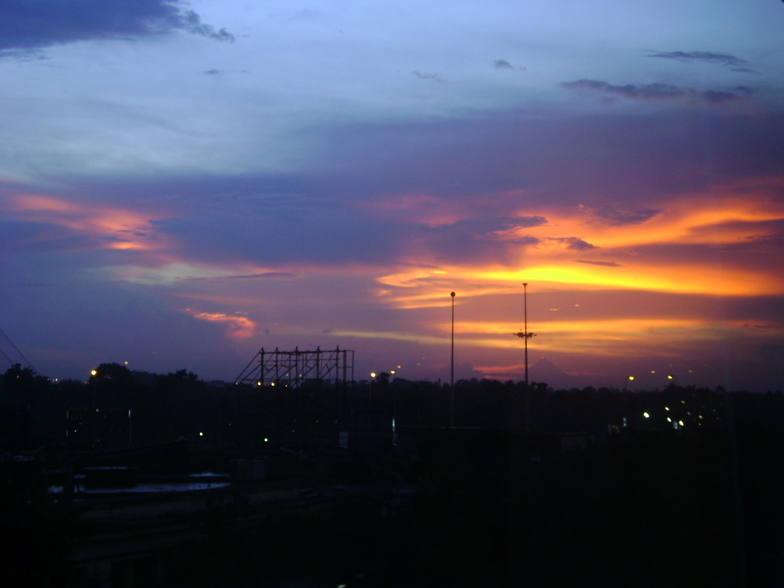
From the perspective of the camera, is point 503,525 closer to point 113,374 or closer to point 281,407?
point 281,407

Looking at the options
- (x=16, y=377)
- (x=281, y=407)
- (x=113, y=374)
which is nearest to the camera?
(x=281, y=407)

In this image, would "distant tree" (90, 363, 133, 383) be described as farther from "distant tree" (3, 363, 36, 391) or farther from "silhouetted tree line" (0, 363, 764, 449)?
"distant tree" (3, 363, 36, 391)

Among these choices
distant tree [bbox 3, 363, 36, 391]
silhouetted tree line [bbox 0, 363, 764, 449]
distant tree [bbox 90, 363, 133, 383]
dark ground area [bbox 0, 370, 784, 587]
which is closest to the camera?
dark ground area [bbox 0, 370, 784, 587]

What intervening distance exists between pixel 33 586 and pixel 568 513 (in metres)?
10.1

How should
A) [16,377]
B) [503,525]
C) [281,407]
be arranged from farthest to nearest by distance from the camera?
[16,377] < [281,407] < [503,525]

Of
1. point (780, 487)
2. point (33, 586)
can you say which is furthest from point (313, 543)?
point (780, 487)

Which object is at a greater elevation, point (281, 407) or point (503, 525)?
point (281, 407)

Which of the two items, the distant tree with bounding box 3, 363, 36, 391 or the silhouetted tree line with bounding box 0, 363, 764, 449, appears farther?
the distant tree with bounding box 3, 363, 36, 391

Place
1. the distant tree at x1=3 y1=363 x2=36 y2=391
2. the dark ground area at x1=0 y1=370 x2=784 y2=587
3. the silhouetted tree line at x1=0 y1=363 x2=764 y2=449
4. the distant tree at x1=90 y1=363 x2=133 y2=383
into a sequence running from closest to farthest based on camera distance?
the dark ground area at x1=0 y1=370 x2=784 y2=587
the silhouetted tree line at x1=0 y1=363 x2=764 y2=449
the distant tree at x1=3 y1=363 x2=36 y2=391
the distant tree at x1=90 y1=363 x2=133 y2=383

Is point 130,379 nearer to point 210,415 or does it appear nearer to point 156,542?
point 210,415

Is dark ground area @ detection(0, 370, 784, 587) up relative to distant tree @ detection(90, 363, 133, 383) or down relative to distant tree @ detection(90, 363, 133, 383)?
down

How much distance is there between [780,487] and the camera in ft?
38.9

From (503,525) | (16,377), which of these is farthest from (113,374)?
(503,525)

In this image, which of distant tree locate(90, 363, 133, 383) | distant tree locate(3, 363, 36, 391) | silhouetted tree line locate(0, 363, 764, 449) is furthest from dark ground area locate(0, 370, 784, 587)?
distant tree locate(90, 363, 133, 383)
